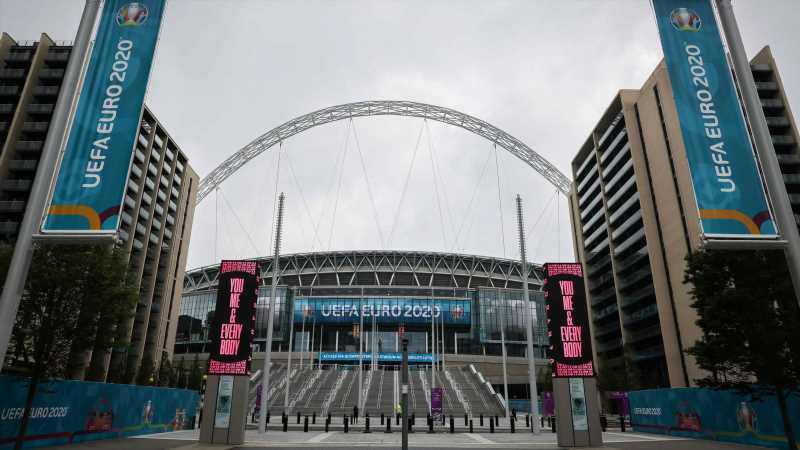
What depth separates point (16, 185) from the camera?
67312 millimetres

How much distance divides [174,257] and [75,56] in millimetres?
93597

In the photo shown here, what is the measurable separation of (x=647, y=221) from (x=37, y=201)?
262 feet

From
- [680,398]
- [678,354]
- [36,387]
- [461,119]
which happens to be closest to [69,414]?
[36,387]

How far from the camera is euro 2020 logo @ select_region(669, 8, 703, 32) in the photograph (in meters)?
12.8

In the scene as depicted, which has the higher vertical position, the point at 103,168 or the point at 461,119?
the point at 461,119

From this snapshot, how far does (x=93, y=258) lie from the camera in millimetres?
23156

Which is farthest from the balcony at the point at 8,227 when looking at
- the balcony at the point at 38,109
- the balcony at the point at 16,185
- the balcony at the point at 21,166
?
the balcony at the point at 38,109

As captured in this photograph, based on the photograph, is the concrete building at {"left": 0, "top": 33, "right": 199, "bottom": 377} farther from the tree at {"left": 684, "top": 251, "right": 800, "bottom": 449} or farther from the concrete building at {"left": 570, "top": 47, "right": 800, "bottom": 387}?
the concrete building at {"left": 570, "top": 47, "right": 800, "bottom": 387}

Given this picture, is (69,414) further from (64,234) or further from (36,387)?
(64,234)

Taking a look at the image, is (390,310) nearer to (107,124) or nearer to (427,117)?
(427,117)

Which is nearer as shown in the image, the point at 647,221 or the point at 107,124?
the point at 107,124

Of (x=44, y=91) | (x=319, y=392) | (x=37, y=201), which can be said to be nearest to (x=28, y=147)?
(x=44, y=91)

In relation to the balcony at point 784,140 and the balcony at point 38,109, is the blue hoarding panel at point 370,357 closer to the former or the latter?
the balcony at point 38,109

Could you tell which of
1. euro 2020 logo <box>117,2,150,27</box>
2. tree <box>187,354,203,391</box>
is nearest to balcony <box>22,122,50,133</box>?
tree <box>187,354,203,391</box>
